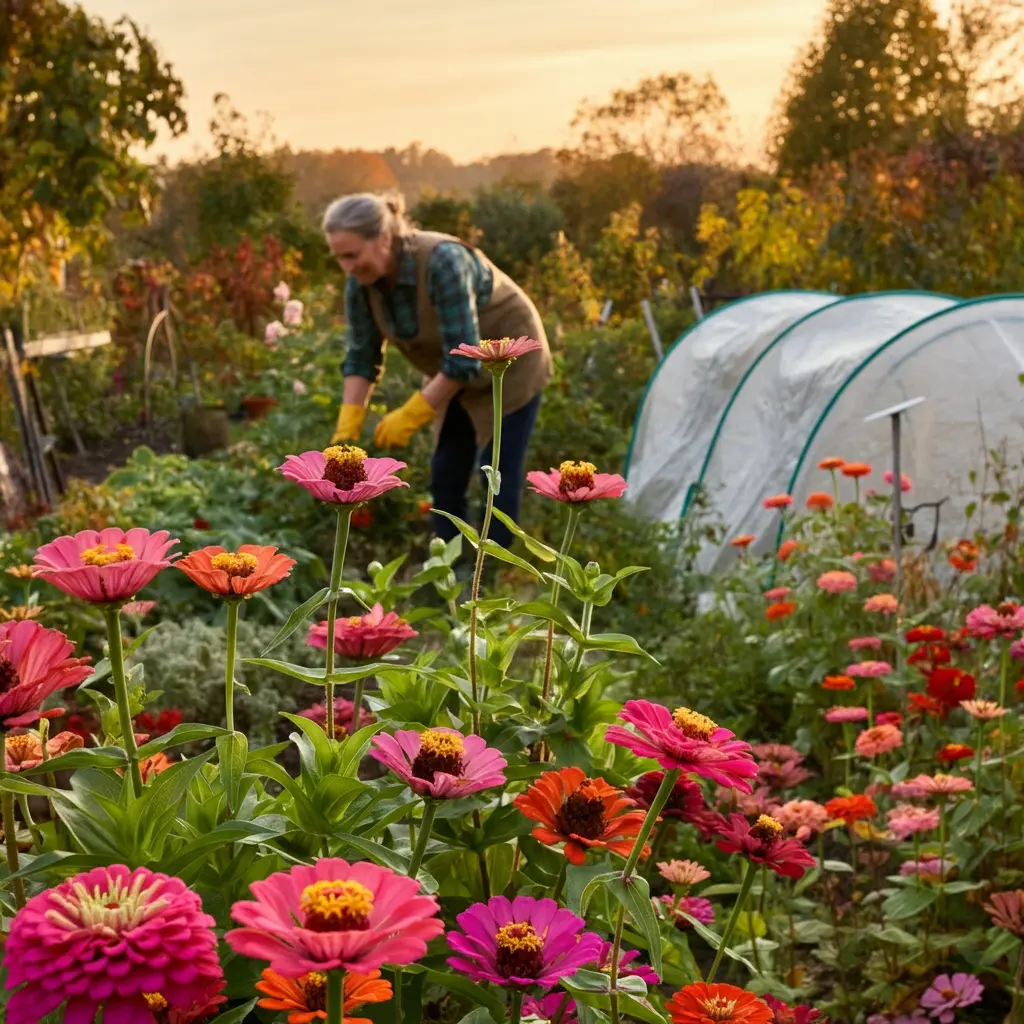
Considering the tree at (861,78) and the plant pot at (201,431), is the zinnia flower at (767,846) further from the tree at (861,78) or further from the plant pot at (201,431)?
the tree at (861,78)

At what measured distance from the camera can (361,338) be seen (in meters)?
4.46

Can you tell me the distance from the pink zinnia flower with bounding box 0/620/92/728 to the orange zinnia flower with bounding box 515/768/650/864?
1.30 feet

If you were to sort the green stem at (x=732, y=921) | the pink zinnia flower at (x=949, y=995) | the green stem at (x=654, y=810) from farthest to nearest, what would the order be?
the pink zinnia flower at (x=949, y=995) < the green stem at (x=732, y=921) < the green stem at (x=654, y=810)

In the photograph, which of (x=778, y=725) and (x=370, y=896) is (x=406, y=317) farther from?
(x=370, y=896)

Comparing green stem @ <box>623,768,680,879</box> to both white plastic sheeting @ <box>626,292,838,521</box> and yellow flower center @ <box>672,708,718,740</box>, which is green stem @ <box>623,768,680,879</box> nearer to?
yellow flower center @ <box>672,708,718,740</box>

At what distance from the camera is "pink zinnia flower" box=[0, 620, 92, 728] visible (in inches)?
33.5

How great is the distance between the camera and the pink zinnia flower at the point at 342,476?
940 millimetres

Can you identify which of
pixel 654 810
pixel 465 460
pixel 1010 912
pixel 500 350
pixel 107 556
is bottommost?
pixel 1010 912

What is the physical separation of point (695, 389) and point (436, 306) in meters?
2.27

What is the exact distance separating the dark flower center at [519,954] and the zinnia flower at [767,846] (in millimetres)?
351

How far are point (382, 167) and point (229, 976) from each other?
38082mm

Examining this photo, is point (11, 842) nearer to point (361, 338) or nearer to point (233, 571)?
point (233, 571)

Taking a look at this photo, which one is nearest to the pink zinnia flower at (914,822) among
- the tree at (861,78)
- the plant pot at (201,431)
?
the plant pot at (201,431)

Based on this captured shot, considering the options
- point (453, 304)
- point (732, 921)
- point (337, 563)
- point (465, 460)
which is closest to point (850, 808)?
point (732, 921)
